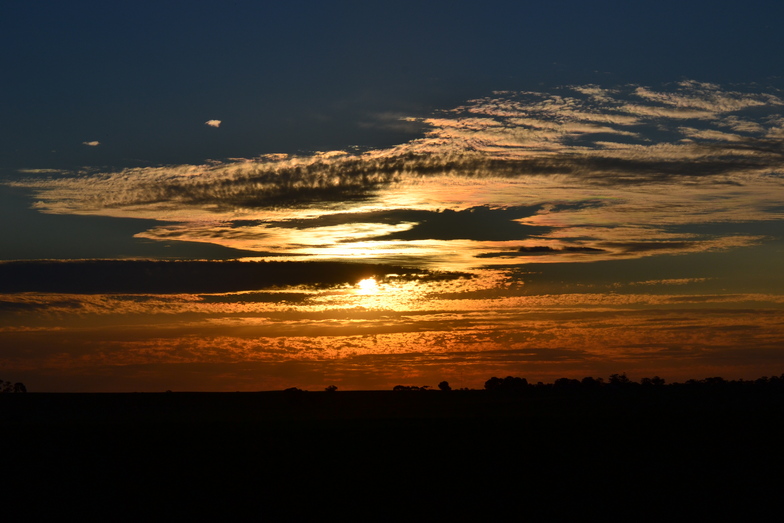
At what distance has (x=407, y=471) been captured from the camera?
33219mm

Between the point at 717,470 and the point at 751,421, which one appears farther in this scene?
the point at 751,421

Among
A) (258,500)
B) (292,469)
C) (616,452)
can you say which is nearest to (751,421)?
(616,452)

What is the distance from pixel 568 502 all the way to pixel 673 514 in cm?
376

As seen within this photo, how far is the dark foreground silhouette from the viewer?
27.1 m

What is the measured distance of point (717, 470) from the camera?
32.8 meters

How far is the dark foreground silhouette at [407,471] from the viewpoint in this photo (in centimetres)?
2711

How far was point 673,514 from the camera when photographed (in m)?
26.0

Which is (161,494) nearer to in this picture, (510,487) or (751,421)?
(510,487)

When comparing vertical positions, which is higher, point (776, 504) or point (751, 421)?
point (776, 504)

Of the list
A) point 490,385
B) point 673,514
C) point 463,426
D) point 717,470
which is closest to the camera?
point 673,514

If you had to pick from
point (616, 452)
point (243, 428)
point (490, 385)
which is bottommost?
point (490, 385)

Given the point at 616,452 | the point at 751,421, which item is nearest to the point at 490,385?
the point at 751,421

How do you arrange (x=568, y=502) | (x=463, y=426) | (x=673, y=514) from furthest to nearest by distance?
(x=463, y=426)
(x=568, y=502)
(x=673, y=514)

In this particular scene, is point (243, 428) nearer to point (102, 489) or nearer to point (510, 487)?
point (102, 489)
